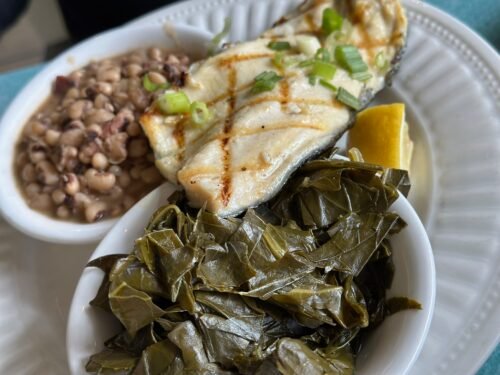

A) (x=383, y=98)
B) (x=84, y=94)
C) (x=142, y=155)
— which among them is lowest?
(x=383, y=98)

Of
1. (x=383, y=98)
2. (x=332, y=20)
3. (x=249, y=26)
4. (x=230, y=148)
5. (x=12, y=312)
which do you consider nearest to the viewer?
(x=230, y=148)

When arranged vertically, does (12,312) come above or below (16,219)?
below

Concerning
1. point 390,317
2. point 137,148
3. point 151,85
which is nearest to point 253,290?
point 390,317

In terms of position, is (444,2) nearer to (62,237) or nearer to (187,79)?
(187,79)

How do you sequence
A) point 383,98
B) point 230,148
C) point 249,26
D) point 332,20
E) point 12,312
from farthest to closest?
1. point 249,26
2. point 383,98
3. point 332,20
4. point 12,312
5. point 230,148

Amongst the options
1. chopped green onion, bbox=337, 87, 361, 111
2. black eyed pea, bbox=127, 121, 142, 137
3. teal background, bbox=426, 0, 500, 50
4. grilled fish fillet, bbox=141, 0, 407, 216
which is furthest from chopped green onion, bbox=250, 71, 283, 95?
teal background, bbox=426, 0, 500, 50

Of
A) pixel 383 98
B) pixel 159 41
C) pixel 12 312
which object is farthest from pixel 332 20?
pixel 12 312

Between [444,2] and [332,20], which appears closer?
[332,20]
